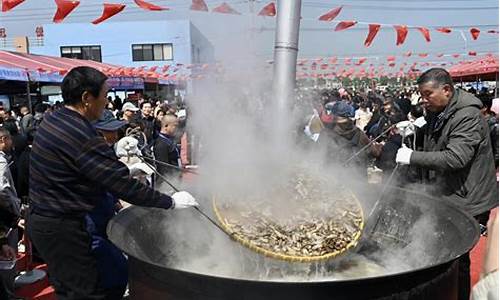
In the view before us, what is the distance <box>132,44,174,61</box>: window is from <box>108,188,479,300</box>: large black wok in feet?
106

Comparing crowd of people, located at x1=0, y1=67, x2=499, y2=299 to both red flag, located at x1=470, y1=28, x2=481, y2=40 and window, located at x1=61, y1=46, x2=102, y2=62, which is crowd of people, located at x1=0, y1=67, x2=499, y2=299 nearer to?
red flag, located at x1=470, y1=28, x2=481, y2=40

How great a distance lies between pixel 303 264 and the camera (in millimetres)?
2643

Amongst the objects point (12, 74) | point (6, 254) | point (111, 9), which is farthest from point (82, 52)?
point (6, 254)

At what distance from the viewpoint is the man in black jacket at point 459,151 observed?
298 centimetres

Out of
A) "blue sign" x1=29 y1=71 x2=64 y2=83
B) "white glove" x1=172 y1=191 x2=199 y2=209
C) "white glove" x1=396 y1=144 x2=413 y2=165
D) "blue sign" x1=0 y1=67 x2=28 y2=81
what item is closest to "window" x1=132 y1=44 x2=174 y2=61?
"blue sign" x1=29 y1=71 x2=64 y2=83

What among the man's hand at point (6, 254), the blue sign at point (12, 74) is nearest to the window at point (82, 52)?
the blue sign at point (12, 74)

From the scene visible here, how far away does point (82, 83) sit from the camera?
2633mm

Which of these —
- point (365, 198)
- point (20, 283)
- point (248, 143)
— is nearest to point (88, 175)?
point (248, 143)

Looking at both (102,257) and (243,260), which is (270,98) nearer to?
(243,260)

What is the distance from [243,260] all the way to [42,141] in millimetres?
1444

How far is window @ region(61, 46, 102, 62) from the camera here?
35.8 meters

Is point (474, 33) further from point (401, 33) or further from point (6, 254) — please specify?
point (6, 254)

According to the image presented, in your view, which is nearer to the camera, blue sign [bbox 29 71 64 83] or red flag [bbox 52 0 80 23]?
red flag [bbox 52 0 80 23]

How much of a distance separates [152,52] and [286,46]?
33.2 meters
